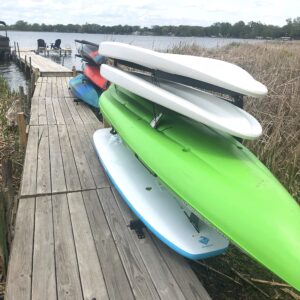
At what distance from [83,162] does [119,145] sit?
0.49m

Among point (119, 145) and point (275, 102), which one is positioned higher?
point (275, 102)

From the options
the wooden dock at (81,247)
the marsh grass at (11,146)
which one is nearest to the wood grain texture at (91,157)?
the wooden dock at (81,247)

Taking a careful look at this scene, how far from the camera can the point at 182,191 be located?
7.43 ft

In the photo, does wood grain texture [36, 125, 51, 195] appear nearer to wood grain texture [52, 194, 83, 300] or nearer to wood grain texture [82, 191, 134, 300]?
wood grain texture [52, 194, 83, 300]

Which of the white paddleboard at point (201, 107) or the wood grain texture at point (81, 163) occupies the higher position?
the white paddleboard at point (201, 107)

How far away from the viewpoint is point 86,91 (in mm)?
6332

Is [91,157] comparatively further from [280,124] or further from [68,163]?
[280,124]

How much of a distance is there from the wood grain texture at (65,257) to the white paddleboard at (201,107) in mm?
1300

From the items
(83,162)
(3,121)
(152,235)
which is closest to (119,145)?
(83,162)

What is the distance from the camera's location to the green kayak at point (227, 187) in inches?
70.7

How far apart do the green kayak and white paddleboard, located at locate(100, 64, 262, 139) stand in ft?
0.74

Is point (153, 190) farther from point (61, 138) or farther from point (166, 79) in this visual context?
point (61, 138)

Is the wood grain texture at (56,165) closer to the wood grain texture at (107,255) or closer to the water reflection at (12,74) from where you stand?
the wood grain texture at (107,255)

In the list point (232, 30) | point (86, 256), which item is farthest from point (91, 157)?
point (232, 30)
